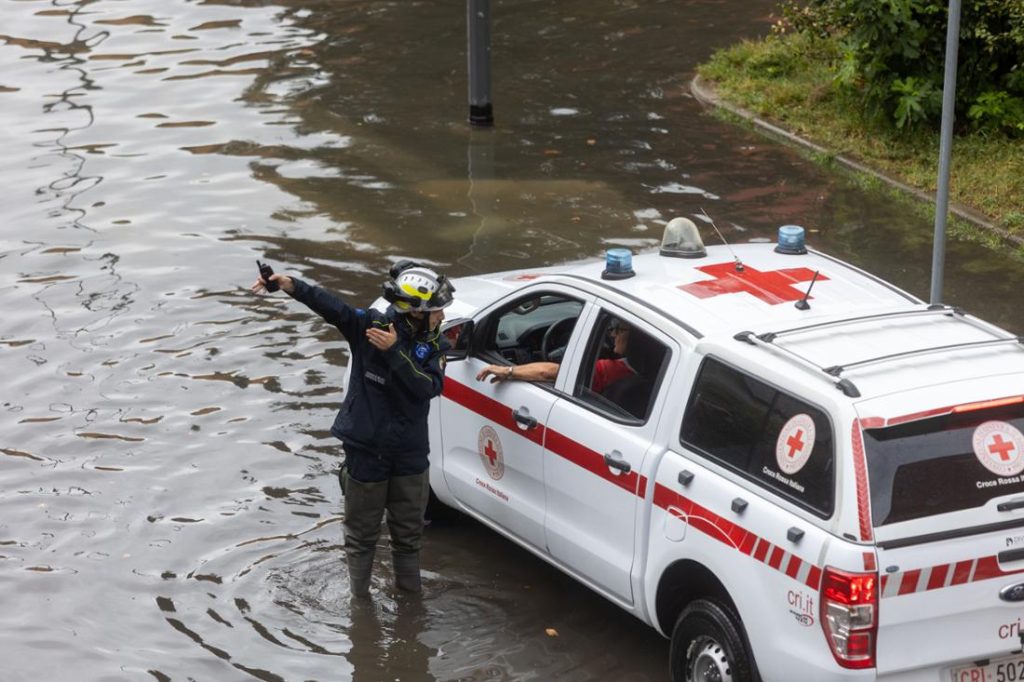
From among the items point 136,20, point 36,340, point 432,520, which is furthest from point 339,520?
point 136,20

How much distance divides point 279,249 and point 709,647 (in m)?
7.57

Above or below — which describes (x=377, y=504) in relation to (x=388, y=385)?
below

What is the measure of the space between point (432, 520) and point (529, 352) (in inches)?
52.3

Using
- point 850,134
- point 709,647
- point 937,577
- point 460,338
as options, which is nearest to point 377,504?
point 460,338

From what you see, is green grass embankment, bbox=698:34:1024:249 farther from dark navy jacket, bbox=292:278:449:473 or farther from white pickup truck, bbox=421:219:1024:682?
dark navy jacket, bbox=292:278:449:473

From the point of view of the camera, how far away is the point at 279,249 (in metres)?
12.8

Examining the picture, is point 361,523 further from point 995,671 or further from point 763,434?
point 995,671

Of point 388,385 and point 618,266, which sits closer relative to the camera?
point 618,266

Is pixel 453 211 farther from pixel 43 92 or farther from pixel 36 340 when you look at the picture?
pixel 43 92

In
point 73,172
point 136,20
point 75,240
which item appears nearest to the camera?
point 75,240

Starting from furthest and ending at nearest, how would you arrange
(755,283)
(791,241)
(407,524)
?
1. (407,524)
2. (791,241)
3. (755,283)

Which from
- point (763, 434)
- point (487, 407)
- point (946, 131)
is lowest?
point (487, 407)

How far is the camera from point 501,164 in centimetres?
1515

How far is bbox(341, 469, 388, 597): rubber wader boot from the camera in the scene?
7375 millimetres
